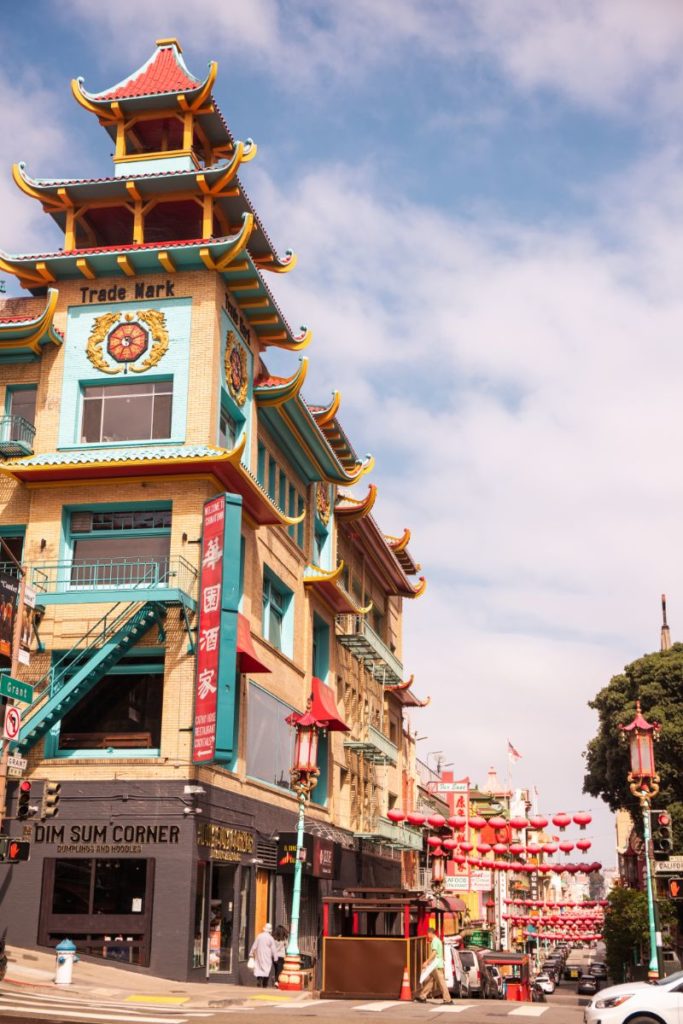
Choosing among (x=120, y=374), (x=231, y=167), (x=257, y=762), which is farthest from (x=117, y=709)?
(x=231, y=167)

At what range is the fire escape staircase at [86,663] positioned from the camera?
30.0 m

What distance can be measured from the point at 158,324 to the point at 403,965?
19335mm

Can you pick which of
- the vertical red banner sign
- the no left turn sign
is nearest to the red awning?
the vertical red banner sign

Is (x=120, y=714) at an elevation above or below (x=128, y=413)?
below

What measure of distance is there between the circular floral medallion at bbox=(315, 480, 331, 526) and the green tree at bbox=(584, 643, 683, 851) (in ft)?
60.9

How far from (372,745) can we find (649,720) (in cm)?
1439

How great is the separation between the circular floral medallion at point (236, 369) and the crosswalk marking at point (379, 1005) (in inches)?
714

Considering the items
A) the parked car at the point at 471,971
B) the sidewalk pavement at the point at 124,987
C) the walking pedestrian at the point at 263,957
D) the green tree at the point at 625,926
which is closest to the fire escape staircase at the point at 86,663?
the sidewalk pavement at the point at 124,987

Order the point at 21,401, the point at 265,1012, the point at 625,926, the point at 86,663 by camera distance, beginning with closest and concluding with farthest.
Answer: the point at 265,1012 < the point at 86,663 < the point at 21,401 < the point at 625,926

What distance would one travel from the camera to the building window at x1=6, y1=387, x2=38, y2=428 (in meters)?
35.3

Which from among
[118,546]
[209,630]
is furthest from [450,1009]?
[118,546]

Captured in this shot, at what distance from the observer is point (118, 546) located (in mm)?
33344

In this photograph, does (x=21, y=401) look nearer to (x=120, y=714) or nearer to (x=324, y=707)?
(x=120, y=714)

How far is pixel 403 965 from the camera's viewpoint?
84.9 ft
